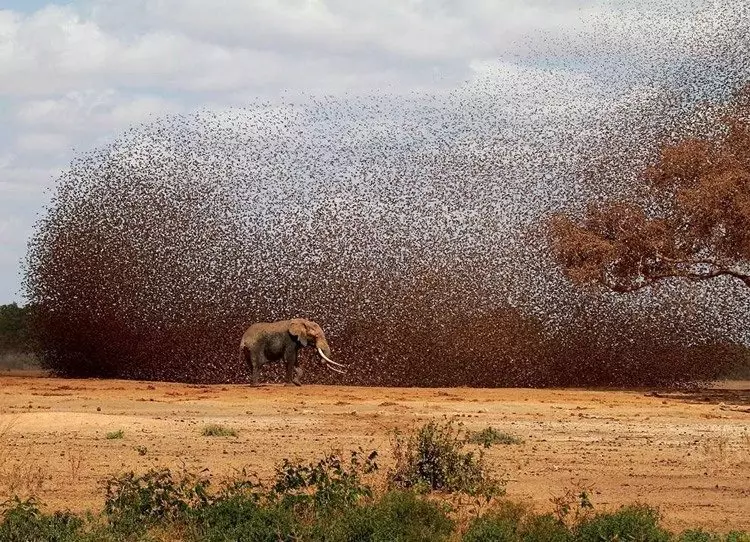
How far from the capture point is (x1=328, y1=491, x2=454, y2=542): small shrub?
33.8ft

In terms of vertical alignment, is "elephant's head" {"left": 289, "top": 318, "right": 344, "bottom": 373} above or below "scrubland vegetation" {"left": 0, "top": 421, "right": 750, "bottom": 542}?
above

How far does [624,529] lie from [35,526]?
4.51 meters

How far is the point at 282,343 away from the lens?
29.4 m

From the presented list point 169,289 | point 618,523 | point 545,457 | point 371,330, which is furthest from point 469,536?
point 169,289

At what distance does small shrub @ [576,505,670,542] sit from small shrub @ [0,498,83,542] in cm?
393

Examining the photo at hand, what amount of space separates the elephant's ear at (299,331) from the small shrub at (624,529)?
752 inches

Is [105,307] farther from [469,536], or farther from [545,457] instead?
[469,536]

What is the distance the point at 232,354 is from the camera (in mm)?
33312


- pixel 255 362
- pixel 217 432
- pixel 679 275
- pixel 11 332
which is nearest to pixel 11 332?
pixel 11 332

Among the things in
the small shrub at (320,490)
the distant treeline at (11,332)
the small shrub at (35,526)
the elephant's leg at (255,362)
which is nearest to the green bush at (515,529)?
the small shrub at (320,490)

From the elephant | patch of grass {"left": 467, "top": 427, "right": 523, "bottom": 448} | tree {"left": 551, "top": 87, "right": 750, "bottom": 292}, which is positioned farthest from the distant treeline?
patch of grass {"left": 467, "top": 427, "right": 523, "bottom": 448}

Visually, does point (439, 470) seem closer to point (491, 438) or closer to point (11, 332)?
point (491, 438)

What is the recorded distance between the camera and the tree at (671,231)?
2689cm

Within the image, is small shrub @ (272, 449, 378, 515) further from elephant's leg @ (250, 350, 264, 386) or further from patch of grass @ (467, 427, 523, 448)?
elephant's leg @ (250, 350, 264, 386)
